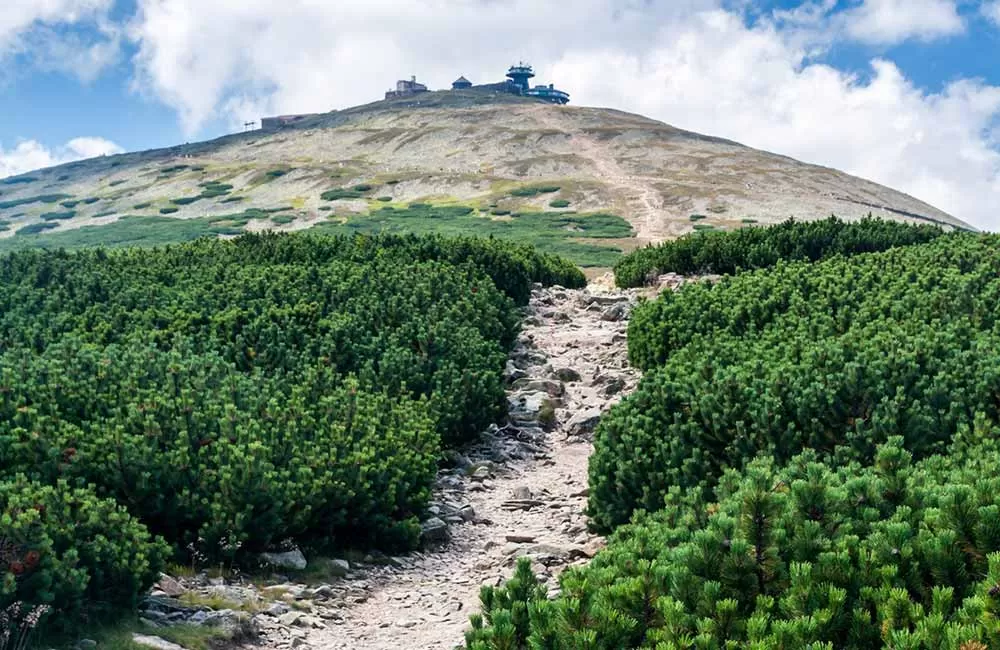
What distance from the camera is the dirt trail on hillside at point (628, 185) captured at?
199ft

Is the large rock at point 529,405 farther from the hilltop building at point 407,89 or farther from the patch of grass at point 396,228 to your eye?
the hilltop building at point 407,89

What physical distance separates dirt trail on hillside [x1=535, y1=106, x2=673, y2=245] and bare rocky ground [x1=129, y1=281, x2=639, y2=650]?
32.9 m

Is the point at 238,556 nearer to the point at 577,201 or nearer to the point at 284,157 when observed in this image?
the point at 577,201

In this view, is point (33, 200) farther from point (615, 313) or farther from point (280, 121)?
point (615, 313)

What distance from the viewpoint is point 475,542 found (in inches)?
422

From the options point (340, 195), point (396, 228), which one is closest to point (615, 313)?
point (396, 228)

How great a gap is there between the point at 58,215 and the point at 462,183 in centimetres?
3525

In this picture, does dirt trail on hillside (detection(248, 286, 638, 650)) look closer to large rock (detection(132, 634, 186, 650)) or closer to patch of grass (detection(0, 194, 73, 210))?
large rock (detection(132, 634, 186, 650))

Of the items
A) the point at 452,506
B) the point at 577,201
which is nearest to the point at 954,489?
the point at 452,506

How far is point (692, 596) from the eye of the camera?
528 centimetres

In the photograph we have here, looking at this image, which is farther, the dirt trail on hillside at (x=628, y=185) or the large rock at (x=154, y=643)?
the dirt trail on hillside at (x=628, y=185)

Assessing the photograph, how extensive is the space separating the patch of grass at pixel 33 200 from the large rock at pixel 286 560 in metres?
98.5

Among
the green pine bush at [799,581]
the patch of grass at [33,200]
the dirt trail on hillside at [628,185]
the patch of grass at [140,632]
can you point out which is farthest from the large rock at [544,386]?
the patch of grass at [33,200]

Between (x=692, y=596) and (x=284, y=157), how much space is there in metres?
118
